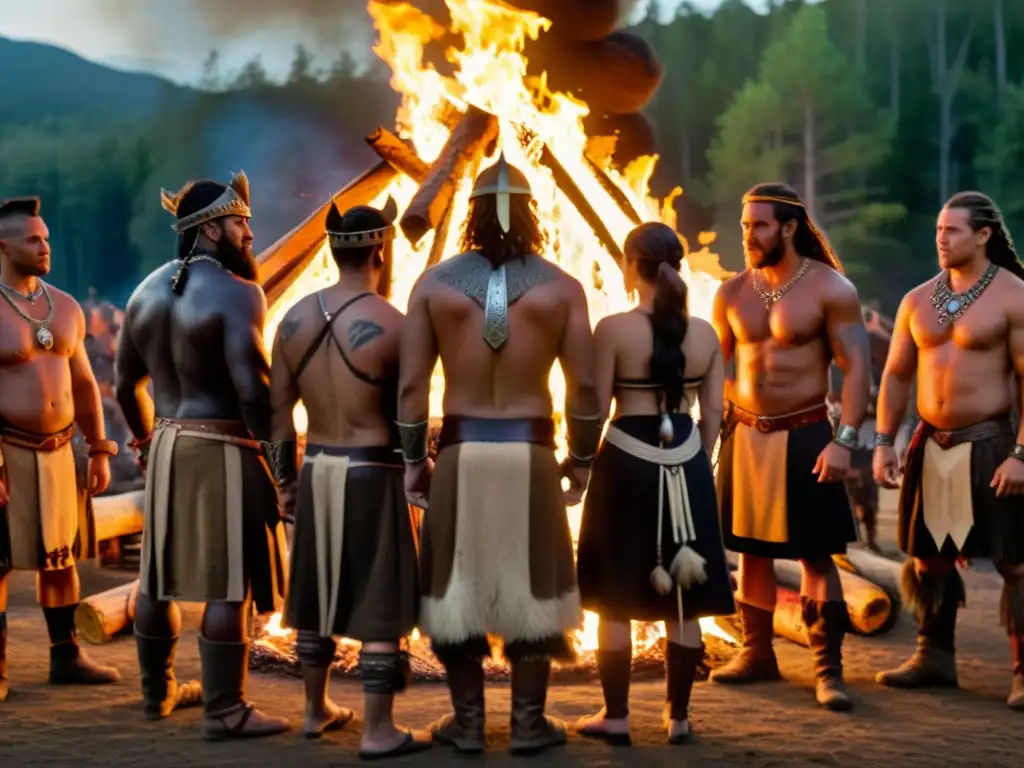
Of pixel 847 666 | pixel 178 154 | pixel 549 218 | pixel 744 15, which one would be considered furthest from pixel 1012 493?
pixel 744 15

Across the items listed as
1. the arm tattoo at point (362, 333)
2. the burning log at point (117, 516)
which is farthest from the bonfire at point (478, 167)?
the burning log at point (117, 516)

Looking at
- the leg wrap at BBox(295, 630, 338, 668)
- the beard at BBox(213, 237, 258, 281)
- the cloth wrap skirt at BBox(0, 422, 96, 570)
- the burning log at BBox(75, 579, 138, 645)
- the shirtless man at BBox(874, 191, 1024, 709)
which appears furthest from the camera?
the burning log at BBox(75, 579, 138, 645)

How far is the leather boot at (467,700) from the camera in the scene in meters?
4.42

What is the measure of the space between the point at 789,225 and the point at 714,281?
1.87 meters

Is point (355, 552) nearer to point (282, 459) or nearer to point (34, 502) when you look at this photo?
point (282, 459)

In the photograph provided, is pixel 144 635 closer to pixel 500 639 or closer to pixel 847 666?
pixel 500 639

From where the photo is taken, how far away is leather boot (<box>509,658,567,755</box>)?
4.39 metres

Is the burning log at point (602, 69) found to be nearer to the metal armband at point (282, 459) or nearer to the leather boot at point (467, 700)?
the metal armband at point (282, 459)

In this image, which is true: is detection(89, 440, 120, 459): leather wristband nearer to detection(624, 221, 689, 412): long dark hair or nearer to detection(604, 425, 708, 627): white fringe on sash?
detection(604, 425, 708, 627): white fringe on sash

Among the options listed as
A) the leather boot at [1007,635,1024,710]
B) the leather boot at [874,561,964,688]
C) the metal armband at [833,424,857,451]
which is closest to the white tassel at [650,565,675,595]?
the metal armband at [833,424,857,451]

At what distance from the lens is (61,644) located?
226 inches

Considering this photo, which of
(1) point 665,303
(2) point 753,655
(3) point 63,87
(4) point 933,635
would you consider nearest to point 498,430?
(1) point 665,303

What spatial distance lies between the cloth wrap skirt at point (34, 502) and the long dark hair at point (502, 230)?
2.43m

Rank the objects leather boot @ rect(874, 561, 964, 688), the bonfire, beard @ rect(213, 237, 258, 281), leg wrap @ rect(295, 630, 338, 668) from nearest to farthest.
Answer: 1. leg wrap @ rect(295, 630, 338, 668)
2. beard @ rect(213, 237, 258, 281)
3. leather boot @ rect(874, 561, 964, 688)
4. the bonfire
